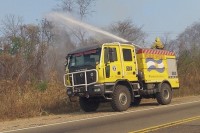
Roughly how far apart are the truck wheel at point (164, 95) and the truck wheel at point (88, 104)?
3.14 meters

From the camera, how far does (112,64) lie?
1698 centimetres

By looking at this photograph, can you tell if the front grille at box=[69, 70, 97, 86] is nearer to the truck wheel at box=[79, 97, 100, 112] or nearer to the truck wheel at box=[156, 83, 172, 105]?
the truck wheel at box=[79, 97, 100, 112]

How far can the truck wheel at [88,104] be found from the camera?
1845 centimetres

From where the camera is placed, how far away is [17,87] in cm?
1880

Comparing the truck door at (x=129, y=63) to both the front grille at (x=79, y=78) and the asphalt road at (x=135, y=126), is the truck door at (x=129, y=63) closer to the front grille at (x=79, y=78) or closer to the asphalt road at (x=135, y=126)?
the front grille at (x=79, y=78)

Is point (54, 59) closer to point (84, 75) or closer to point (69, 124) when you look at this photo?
point (84, 75)

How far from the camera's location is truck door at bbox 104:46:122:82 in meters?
16.8

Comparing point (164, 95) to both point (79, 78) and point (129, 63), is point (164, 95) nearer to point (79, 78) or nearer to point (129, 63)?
point (129, 63)

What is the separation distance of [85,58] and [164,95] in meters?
5.07

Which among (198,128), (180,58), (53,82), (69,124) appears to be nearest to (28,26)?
(180,58)

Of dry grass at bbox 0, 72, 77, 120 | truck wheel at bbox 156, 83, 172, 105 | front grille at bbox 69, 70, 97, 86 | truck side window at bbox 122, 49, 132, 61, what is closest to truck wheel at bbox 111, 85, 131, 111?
front grille at bbox 69, 70, 97, 86

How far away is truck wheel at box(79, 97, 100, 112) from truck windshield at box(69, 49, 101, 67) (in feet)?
5.94

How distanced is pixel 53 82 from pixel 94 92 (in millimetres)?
4545

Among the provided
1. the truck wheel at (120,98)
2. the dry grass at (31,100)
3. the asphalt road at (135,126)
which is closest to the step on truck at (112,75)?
the truck wheel at (120,98)
